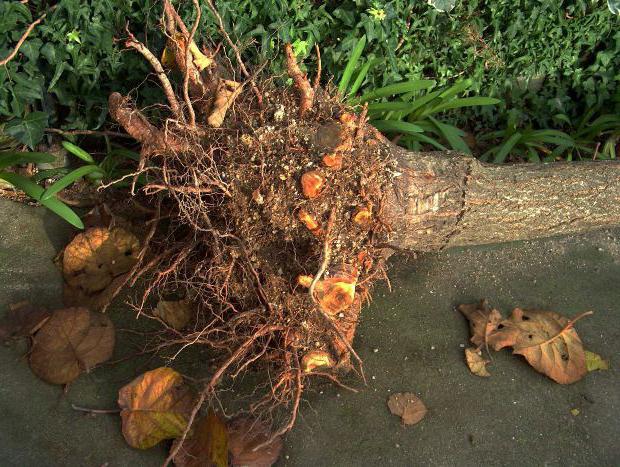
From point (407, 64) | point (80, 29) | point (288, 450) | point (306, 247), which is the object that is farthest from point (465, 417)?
point (80, 29)

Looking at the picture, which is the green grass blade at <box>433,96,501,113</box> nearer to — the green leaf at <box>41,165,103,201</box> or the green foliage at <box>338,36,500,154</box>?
the green foliage at <box>338,36,500,154</box>

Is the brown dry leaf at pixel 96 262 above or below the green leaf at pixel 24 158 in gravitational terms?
below

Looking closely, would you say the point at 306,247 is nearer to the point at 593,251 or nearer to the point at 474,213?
the point at 474,213

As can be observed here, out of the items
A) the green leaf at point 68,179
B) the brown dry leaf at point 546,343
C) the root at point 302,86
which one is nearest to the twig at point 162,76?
the root at point 302,86

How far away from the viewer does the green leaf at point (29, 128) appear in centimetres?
240

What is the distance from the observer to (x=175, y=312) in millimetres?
2344

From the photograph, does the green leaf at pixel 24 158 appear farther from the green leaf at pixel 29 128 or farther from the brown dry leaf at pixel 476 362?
the brown dry leaf at pixel 476 362

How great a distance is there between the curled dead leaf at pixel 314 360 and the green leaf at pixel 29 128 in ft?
4.56

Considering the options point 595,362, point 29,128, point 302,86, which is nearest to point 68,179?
point 29,128

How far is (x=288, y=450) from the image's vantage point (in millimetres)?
2053

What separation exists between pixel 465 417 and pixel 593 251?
117 centimetres

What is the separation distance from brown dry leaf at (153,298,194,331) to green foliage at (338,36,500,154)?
1.20 m

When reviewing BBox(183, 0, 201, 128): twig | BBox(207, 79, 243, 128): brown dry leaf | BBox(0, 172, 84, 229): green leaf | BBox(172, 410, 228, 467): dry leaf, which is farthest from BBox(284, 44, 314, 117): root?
BBox(172, 410, 228, 467): dry leaf

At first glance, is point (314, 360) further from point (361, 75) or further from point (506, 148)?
point (506, 148)
